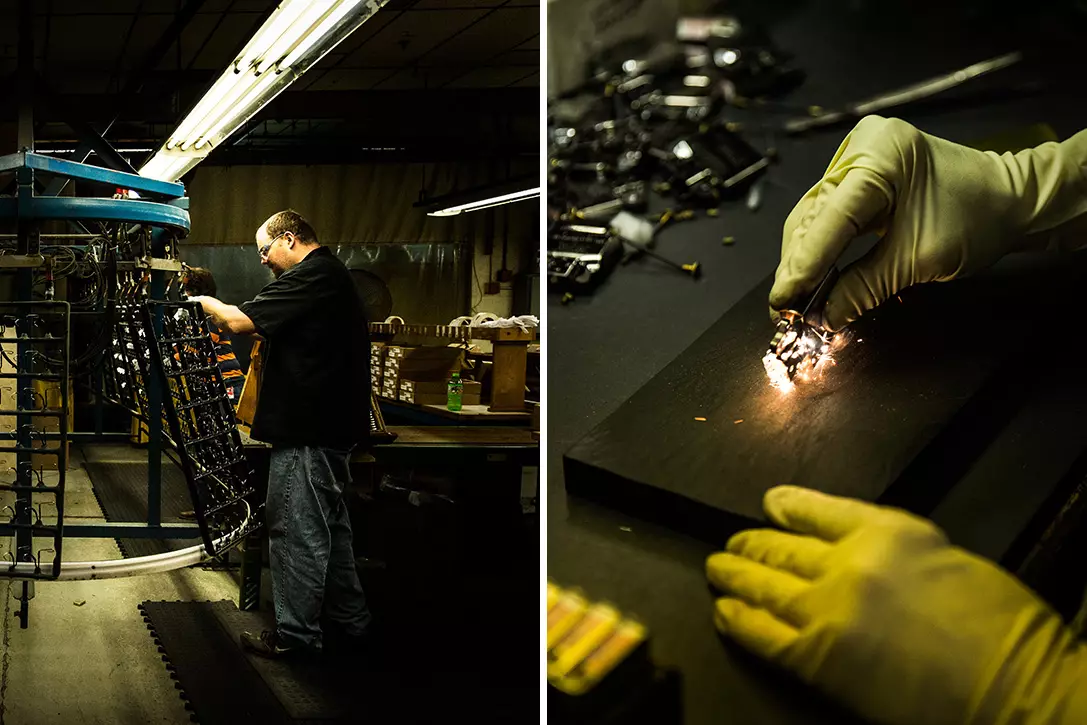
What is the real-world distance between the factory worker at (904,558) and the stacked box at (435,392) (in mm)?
3135

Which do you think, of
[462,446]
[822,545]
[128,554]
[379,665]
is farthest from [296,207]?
Answer: [822,545]

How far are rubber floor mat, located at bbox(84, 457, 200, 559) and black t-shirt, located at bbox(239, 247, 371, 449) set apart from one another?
1.57 metres

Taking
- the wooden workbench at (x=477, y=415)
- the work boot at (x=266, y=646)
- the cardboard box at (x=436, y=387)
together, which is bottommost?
the work boot at (x=266, y=646)

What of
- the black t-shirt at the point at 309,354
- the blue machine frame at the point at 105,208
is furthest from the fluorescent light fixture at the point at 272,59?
the black t-shirt at the point at 309,354

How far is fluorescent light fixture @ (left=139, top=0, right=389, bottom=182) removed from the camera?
6.95ft

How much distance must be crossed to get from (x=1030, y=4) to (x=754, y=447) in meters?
0.62

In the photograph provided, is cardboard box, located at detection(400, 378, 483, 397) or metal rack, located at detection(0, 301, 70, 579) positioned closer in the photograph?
metal rack, located at detection(0, 301, 70, 579)

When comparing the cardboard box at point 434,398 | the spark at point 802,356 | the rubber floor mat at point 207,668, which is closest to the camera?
the spark at point 802,356

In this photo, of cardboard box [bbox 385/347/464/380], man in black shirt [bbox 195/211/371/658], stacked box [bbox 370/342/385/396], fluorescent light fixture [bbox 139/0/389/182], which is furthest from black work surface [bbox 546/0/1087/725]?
stacked box [bbox 370/342/385/396]

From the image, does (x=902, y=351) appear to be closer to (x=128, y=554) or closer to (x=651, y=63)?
(x=651, y=63)

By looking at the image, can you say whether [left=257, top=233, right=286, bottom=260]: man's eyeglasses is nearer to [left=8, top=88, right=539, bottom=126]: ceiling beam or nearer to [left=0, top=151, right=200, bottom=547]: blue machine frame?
[left=0, top=151, right=200, bottom=547]: blue machine frame

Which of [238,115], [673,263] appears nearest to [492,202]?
[238,115]

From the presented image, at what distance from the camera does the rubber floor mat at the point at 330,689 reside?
8.65 feet

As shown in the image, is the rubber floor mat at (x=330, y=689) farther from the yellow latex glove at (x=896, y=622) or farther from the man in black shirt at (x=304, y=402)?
the yellow latex glove at (x=896, y=622)
